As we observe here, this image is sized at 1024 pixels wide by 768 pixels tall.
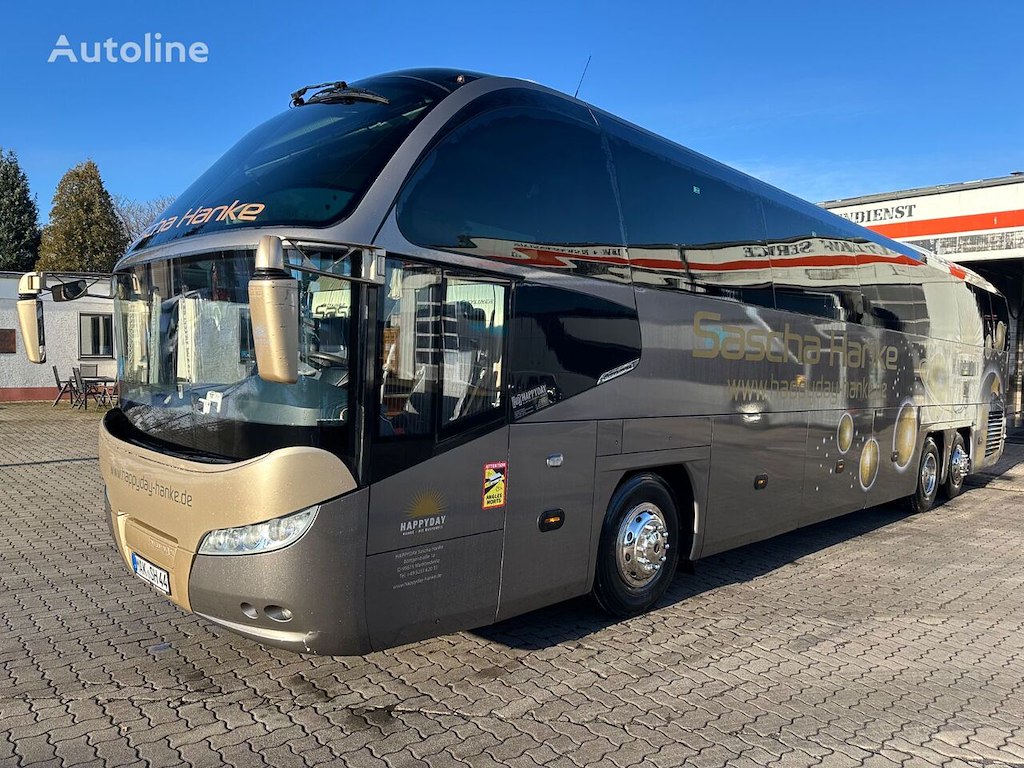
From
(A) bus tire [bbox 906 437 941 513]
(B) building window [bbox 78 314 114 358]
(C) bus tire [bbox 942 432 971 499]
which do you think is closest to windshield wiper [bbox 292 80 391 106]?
(A) bus tire [bbox 906 437 941 513]

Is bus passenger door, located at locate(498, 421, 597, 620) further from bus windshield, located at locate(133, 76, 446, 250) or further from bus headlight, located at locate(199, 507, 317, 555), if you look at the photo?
bus windshield, located at locate(133, 76, 446, 250)

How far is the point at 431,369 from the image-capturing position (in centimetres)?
396

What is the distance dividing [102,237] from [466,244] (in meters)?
34.0

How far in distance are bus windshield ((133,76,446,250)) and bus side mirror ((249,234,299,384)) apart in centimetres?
57

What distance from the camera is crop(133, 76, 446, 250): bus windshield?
3807 mm

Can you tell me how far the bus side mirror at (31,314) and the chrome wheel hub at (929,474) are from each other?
34.1ft

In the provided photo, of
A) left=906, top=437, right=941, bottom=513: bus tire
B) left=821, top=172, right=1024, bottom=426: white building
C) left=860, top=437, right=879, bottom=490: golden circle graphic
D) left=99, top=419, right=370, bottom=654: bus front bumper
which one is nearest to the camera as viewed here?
left=99, top=419, right=370, bottom=654: bus front bumper

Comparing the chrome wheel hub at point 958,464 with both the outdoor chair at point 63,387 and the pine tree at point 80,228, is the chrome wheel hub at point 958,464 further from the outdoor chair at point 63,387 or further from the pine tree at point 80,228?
the pine tree at point 80,228

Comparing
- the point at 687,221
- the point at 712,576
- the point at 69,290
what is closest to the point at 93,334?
the point at 69,290

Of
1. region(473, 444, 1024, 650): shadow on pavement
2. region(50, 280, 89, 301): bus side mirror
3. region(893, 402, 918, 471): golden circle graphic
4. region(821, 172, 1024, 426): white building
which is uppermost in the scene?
region(821, 172, 1024, 426): white building

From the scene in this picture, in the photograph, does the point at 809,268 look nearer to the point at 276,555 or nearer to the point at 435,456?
the point at 435,456

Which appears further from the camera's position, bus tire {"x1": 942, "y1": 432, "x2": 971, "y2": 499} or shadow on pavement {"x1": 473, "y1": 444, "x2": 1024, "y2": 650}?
bus tire {"x1": 942, "y1": 432, "x2": 971, "y2": 499}

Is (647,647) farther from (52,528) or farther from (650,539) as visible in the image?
(52,528)

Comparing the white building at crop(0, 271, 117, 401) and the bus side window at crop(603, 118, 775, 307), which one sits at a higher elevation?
the bus side window at crop(603, 118, 775, 307)
